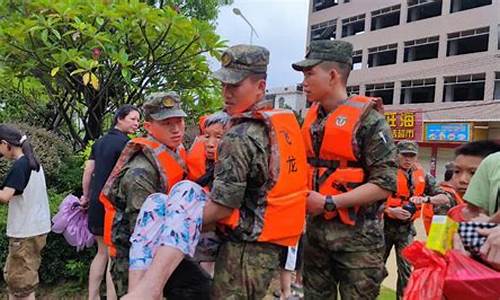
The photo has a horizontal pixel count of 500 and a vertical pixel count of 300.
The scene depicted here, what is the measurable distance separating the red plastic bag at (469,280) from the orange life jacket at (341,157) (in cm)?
81

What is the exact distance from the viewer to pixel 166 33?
529cm

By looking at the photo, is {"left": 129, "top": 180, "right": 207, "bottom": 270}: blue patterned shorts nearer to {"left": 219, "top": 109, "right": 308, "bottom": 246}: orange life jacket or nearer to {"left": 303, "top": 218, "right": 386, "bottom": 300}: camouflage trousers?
{"left": 219, "top": 109, "right": 308, "bottom": 246}: orange life jacket

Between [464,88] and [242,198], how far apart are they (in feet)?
79.7

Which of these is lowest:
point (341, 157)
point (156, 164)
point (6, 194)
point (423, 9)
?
point (6, 194)

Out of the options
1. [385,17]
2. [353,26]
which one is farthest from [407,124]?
[353,26]

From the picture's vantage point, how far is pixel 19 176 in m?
3.44

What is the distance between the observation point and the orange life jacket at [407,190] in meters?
4.50

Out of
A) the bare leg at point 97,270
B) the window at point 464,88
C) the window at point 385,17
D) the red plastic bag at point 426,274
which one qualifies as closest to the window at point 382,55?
the window at point 385,17

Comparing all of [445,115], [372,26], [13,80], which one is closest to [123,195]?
[13,80]

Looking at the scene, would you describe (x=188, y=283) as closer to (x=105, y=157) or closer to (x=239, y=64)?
(x=239, y=64)

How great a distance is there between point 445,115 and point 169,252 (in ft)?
76.0

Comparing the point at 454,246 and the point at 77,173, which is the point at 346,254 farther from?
the point at 77,173

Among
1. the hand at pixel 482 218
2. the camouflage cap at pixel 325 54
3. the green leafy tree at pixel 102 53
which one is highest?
the green leafy tree at pixel 102 53

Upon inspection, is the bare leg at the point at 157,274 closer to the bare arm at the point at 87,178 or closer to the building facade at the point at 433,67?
the bare arm at the point at 87,178
